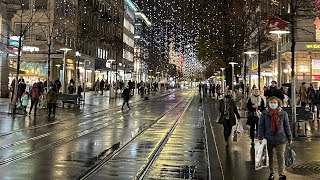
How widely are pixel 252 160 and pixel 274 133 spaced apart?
2.88 meters

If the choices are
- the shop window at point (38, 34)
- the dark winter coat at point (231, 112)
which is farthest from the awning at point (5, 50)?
the dark winter coat at point (231, 112)

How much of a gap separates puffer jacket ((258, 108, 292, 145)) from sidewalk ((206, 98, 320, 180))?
961 millimetres

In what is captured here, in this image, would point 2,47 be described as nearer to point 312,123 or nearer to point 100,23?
point 312,123

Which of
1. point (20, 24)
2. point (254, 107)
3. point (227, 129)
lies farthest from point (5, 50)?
point (254, 107)

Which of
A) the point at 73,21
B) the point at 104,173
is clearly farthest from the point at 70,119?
the point at 73,21

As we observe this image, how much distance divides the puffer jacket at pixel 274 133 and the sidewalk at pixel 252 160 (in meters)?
0.96

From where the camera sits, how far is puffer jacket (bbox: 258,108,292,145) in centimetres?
921

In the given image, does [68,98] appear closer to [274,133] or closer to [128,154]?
[128,154]

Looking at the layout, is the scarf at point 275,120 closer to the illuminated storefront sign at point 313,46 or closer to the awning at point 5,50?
the awning at point 5,50

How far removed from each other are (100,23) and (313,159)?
73.1 metres

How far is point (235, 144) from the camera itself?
15203mm

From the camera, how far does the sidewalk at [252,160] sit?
9.97 meters

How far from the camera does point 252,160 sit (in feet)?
39.2

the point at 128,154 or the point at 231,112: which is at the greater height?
the point at 231,112
